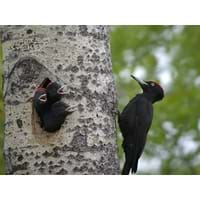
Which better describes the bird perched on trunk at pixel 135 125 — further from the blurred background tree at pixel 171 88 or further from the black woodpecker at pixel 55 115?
the blurred background tree at pixel 171 88

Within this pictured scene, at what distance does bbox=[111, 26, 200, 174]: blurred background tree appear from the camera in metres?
2.72

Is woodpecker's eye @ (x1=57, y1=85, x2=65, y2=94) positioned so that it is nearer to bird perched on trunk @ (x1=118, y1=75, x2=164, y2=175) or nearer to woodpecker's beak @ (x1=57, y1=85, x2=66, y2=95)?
woodpecker's beak @ (x1=57, y1=85, x2=66, y2=95)

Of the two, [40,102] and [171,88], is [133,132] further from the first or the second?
[171,88]

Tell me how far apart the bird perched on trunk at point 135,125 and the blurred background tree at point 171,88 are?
0.55 metres

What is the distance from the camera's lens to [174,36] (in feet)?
11.1

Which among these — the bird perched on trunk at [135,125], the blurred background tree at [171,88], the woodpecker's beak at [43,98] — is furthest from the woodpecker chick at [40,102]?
the blurred background tree at [171,88]

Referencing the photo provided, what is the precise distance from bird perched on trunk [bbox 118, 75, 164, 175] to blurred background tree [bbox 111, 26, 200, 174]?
555 millimetres

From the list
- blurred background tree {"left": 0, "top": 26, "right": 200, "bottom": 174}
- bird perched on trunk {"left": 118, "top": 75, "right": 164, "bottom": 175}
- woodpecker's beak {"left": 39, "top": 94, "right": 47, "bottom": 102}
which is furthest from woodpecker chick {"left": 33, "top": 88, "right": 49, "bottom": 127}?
blurred background tree {"left": 0, "top": 26, "right": 200, "bottom": 174}

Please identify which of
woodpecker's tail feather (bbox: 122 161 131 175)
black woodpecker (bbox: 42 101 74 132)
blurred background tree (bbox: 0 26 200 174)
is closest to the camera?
black woodpecker (bbox: 42 101 74 132)

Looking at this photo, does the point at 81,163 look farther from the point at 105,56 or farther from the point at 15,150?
the point at 105,56

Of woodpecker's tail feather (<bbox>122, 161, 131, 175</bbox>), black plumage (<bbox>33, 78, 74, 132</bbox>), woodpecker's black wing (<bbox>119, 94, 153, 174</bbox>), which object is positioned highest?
black plumage (<bbox>33, 78, 74, 132</bbox>)

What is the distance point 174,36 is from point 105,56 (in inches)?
71.8
